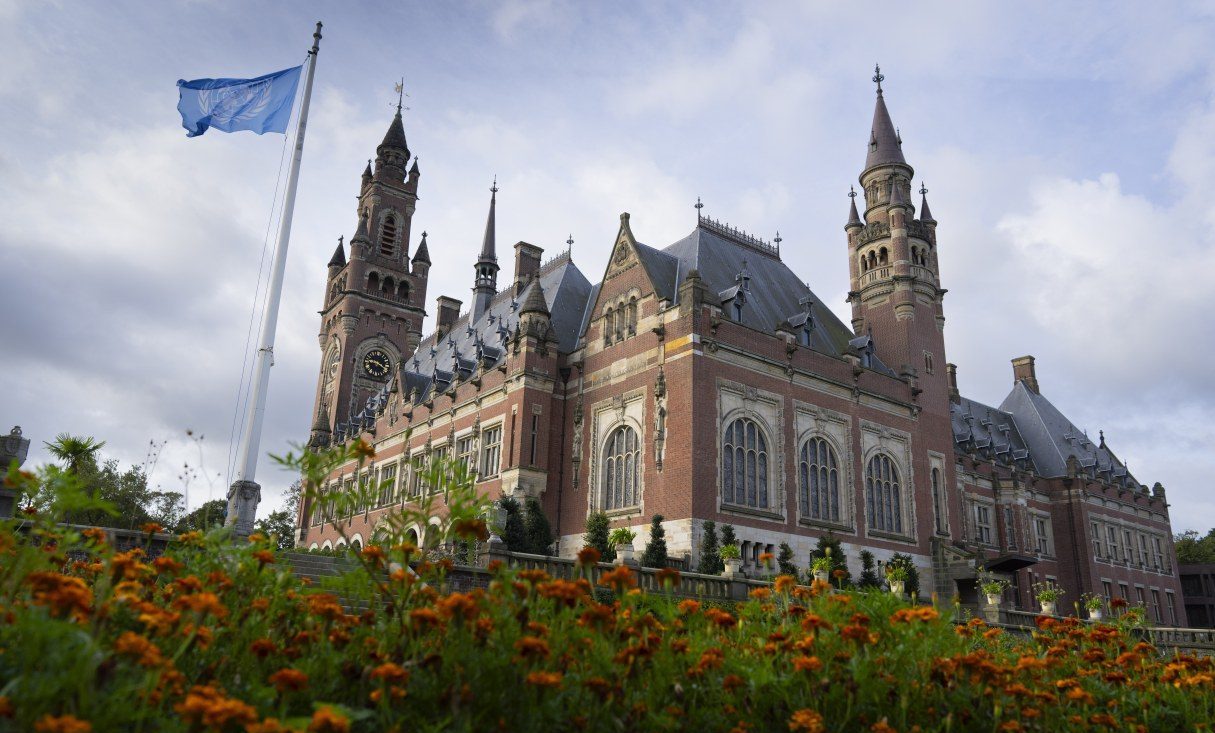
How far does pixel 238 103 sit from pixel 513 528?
17433 mm

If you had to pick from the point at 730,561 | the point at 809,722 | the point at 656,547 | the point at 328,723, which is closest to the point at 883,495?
the point at 656,547

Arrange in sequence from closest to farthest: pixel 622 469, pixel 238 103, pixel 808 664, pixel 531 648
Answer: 1. pixel 531 648
2. pixel 808 664
3. pixel 238 103
4. pixel 622 469

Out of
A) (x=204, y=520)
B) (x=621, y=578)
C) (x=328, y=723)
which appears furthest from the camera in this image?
(x=204, y=520)

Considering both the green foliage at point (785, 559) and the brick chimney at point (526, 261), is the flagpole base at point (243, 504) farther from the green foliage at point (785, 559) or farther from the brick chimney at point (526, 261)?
the brick chimney at point (526, 261)

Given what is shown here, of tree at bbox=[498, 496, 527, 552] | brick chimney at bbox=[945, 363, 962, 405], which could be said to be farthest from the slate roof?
tree at bbox=[498, 496, 527, 552]

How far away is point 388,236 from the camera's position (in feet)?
208

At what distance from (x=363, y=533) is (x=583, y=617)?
44.3m

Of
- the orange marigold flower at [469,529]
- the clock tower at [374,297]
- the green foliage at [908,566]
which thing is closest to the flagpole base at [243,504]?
the orange marigold flower at [469,529]

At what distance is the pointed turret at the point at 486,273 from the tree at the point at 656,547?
2821 cm

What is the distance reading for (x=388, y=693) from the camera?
16.5 feet

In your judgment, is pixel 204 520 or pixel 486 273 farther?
pixel 486 273

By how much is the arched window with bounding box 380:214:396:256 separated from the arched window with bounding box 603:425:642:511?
3401 centimetres

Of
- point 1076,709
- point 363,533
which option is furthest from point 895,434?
point 1076,709

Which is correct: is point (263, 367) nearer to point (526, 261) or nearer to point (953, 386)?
point (526, 261)
